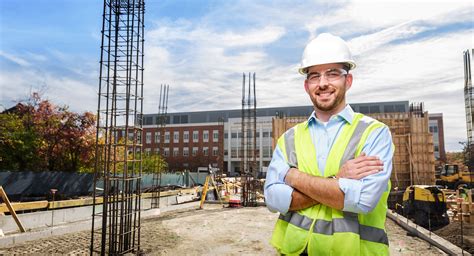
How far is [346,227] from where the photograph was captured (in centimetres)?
163

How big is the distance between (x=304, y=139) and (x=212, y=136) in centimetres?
5279

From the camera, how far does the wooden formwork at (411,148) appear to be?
63.9ft

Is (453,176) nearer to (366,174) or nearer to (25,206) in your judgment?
(25,206)

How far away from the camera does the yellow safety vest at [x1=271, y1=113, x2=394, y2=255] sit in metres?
1.63

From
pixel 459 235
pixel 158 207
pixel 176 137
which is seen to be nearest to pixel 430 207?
pixel 459 235

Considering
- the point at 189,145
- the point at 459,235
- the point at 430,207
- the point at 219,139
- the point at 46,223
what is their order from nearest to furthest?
the point at 459,235 < the point at 46,223 < the point at 430,207 < the point at 219,139 < the point at 189,145

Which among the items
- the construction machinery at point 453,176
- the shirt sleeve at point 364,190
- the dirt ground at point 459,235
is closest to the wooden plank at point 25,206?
the shirt sleeve at point 364,190

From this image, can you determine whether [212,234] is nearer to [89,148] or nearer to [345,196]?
[345,196]

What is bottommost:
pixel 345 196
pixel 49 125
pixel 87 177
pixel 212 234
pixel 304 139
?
pixel 212 234

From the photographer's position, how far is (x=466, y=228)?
10688 millimetres

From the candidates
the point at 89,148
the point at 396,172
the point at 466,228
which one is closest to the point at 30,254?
the point at 89,148

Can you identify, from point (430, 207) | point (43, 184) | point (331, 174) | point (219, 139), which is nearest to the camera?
point (331, 174)

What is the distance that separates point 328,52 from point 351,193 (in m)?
0.79

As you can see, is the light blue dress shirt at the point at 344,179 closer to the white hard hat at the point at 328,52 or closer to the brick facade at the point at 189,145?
the white hard hat at the point at 328,52
